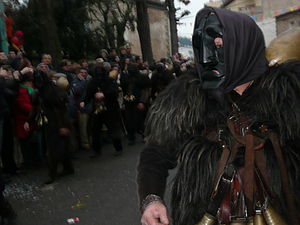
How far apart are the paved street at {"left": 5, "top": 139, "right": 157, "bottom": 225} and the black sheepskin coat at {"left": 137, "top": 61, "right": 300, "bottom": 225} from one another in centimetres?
239

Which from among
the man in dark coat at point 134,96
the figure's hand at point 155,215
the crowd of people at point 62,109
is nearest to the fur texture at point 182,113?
the figure's hand at point 155,215

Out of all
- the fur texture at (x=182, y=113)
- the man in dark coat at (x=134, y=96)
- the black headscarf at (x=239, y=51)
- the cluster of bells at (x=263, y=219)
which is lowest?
the man in dark coat at (x=134, y=96)

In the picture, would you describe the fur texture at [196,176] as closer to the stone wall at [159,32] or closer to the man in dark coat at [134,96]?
the man in dark coat at [134,96]

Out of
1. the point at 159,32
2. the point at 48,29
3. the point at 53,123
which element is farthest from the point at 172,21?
the point at 53,123

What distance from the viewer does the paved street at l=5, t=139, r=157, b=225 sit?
Result: 422 centimetres

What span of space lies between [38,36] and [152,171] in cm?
1474

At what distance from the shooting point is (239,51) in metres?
1.60

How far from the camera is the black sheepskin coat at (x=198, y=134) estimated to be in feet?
5.25

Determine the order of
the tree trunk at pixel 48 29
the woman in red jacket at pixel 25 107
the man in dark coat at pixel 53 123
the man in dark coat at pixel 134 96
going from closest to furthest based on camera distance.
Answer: the man in dark coat at pixel 53 123 < the woman in red jacket at pixel 25 107 < the man in dark coat at pixel 134 96 < the tree trunk at pixel 48 29

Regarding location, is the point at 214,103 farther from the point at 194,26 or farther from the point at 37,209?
the point at 37,209

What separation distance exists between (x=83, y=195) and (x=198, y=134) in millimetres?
3494

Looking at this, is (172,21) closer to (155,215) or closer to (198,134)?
(198,134)

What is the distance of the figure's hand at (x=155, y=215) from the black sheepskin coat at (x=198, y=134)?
0.08 meters

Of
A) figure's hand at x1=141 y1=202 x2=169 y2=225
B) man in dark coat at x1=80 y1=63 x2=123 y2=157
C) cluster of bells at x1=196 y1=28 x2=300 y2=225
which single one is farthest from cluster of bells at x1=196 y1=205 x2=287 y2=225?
man in dark coat at x1=80 y1=63 x2=123 y2=157
